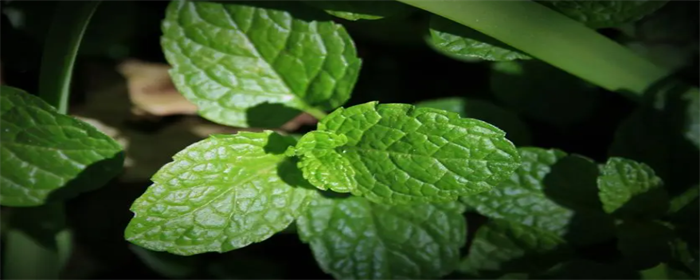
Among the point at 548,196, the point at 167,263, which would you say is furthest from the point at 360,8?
the point at 167,263

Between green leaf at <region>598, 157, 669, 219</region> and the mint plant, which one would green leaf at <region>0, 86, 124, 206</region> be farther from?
green leaf at <region>598, 157, 669, 219</region>

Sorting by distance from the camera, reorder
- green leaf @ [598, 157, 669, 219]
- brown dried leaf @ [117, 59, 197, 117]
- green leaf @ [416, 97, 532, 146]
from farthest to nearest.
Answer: brown dried leaf @ [117, 59, 197, 117], green leaf @ [416, 97, 532, 146], green leaf @ [598, 157, 669, 219]

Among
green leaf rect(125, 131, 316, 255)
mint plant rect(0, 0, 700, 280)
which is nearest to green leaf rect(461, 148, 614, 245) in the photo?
mint plant rect(0, 0, 700, 280)

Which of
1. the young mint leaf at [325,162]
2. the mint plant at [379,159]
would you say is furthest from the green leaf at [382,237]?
the young mint leaf at [325,162]

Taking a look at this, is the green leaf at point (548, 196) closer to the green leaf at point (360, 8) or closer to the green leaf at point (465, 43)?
the green leaf at point (465, 43)

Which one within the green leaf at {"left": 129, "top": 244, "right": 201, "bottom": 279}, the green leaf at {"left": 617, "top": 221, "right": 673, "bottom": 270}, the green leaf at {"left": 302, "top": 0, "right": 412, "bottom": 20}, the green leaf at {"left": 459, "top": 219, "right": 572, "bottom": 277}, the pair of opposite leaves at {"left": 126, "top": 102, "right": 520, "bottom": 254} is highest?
the green leaf at {"left": 302, "top": 0, "right": 412, "bottom": 20}

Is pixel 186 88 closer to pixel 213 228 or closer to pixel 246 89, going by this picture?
pixel 246 89
